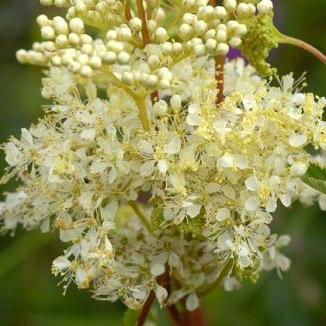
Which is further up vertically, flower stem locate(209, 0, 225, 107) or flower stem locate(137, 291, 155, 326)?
flower stem locate(209, 0, 225, 107)

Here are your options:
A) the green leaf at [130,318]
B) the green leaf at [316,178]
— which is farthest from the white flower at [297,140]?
the green leaf at [130,318]

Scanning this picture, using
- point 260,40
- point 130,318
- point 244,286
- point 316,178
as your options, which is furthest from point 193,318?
point 244,286

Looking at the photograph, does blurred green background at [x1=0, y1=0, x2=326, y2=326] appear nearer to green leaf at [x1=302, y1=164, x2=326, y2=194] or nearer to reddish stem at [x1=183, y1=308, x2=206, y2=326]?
reddish stem at [x1=183, y1=308, x2=206, y2=326]

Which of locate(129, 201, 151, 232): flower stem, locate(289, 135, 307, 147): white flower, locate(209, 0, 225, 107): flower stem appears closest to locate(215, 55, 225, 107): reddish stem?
locate(209, 0, 225, 107): flower stem

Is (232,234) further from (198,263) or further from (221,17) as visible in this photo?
(221,17)

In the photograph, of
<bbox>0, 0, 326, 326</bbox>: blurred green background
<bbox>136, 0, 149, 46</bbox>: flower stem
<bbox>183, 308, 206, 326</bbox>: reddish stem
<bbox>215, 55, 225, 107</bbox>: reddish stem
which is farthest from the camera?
<bbox>0, 0, 326, 326</bbox>: blurred green background

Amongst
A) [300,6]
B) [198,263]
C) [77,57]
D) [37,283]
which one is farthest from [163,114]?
[300,6]

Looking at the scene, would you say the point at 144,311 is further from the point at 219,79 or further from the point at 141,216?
the point at 219,79
